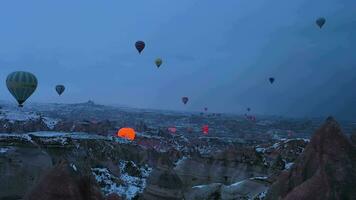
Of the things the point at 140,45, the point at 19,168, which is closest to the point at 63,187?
the point at 19,168

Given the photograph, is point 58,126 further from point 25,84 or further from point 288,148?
point 288,148

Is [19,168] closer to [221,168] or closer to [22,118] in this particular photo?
[221,168]

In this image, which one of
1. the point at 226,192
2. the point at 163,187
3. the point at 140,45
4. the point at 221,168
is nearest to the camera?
the point at 226,192

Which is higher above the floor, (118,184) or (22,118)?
(22,118)

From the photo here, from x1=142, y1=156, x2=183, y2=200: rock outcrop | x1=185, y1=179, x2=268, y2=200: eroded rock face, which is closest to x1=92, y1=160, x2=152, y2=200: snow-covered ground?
x1=142, y1=156, x2=183, y2=200: rock outcrop

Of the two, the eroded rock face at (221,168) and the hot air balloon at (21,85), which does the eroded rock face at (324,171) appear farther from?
the hot air balloon at (21,85)

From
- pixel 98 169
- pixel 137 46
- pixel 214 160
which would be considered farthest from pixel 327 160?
pixel 137 46

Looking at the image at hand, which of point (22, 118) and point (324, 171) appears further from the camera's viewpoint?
point (22, 118)
